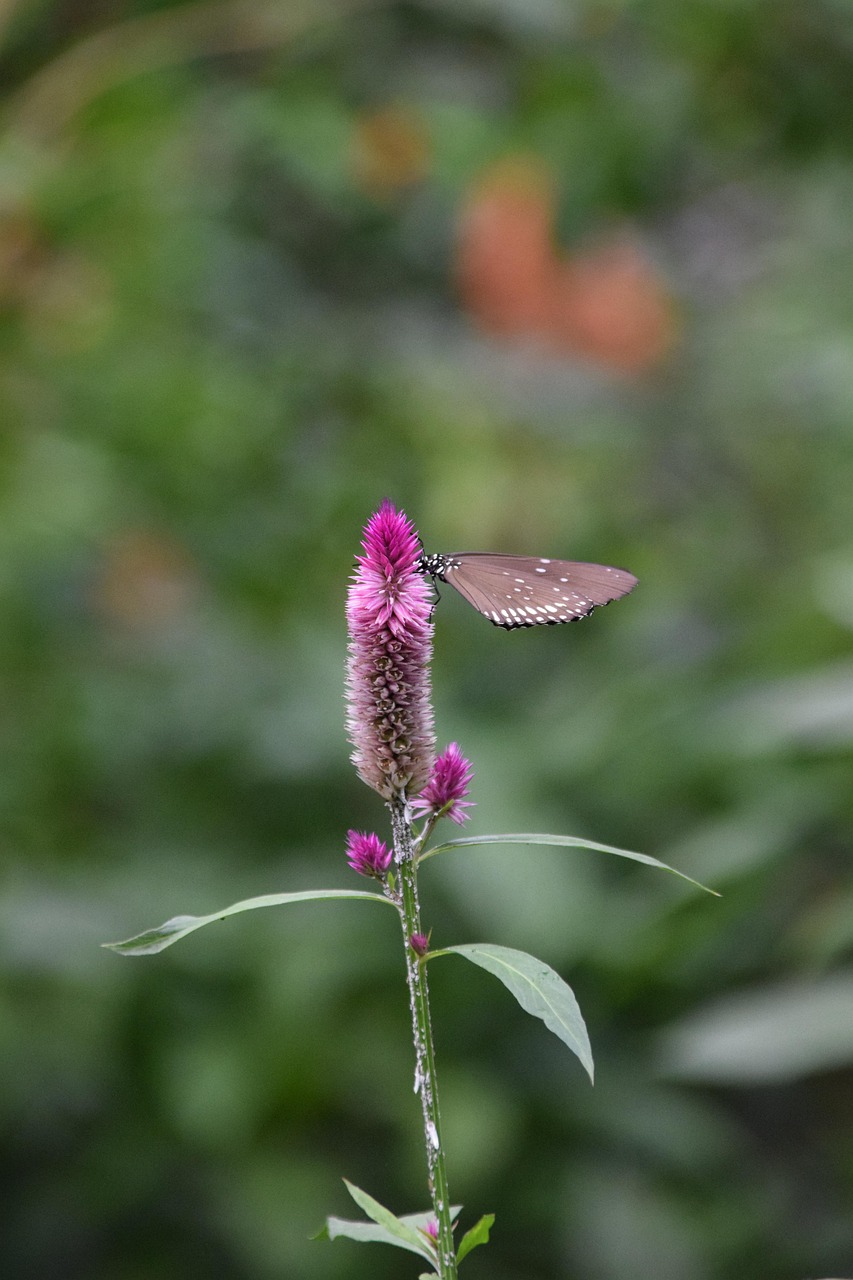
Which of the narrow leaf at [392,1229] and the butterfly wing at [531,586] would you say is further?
the butterfly wing at [531,586]

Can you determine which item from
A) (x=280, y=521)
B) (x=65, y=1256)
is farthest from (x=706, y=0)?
(x=65, y=1256)

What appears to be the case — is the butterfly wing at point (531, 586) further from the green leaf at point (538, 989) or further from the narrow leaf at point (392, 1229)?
the narrow leaf at point (392, 1229)

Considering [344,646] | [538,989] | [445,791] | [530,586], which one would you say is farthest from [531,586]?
[344,646]

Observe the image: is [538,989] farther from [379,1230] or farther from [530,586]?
[530,586]

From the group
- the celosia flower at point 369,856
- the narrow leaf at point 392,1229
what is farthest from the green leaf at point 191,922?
the narrow leaf at point 392,1229

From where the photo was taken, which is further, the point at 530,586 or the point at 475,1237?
the point at 530,586
